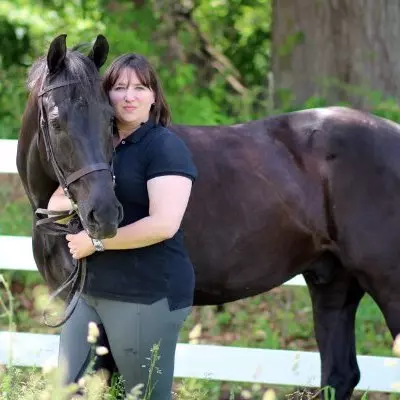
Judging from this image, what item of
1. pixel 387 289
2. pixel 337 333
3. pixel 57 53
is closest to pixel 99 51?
pixel 57 53

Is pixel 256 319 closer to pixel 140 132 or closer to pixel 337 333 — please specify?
pixel 337 333

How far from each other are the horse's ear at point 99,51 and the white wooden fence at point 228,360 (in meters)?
1.97

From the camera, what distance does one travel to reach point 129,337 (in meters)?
3.38

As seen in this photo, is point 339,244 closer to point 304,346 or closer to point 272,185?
point 272,185

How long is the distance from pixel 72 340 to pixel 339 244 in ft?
5.61

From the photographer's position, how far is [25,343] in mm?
5547

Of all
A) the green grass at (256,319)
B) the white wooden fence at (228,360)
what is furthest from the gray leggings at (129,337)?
the green grass at (256,319)

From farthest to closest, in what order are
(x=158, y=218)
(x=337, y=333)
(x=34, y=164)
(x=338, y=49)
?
(x=338, y=49) < (x=337, y=333) < (x=34, y=164) < (x=158, y=218)

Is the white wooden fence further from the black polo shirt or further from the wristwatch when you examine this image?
the wristwatch

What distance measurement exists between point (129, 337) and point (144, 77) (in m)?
0.90

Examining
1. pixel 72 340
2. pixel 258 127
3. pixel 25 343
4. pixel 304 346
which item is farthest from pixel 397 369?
pixel 72 340

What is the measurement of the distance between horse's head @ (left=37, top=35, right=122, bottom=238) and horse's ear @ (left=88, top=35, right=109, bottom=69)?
0.32 ft

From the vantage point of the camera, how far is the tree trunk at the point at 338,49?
26.8 feet

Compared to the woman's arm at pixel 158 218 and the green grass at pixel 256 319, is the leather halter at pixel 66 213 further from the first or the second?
the green grass at pixel 256 319
